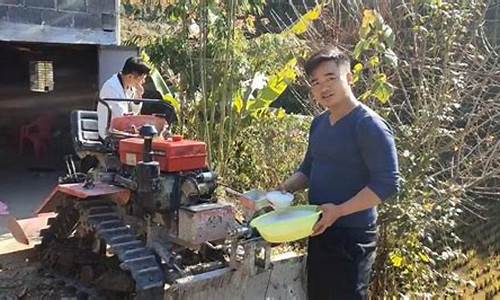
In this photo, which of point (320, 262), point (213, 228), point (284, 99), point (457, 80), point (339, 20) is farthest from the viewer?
point (284, 99)

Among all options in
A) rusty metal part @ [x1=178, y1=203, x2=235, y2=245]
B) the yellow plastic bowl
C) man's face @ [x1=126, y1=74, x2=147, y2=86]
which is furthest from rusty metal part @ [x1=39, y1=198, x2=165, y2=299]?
man's face @ [x1=126, y1=74, x2=147, y2=86]

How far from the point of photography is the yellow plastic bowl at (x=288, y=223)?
9.89 feet

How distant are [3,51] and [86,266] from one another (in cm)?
881

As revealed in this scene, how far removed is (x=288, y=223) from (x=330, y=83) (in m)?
0.74

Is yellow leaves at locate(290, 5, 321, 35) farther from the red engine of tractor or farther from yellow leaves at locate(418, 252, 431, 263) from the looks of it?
the red engine of tractor

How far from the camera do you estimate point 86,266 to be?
4199 millimetres

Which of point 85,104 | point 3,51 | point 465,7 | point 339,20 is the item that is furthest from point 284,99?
point 465,7

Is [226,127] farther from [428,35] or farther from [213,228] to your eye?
[213,228]

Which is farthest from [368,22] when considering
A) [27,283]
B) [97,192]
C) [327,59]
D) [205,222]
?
[27,283]

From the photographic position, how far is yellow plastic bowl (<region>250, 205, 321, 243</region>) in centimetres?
302

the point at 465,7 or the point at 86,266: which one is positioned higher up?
the point at 465,7

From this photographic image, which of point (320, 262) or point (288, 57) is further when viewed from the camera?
point (288, 57)

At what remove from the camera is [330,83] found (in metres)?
3.00

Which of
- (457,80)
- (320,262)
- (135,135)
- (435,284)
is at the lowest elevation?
(435,284)
